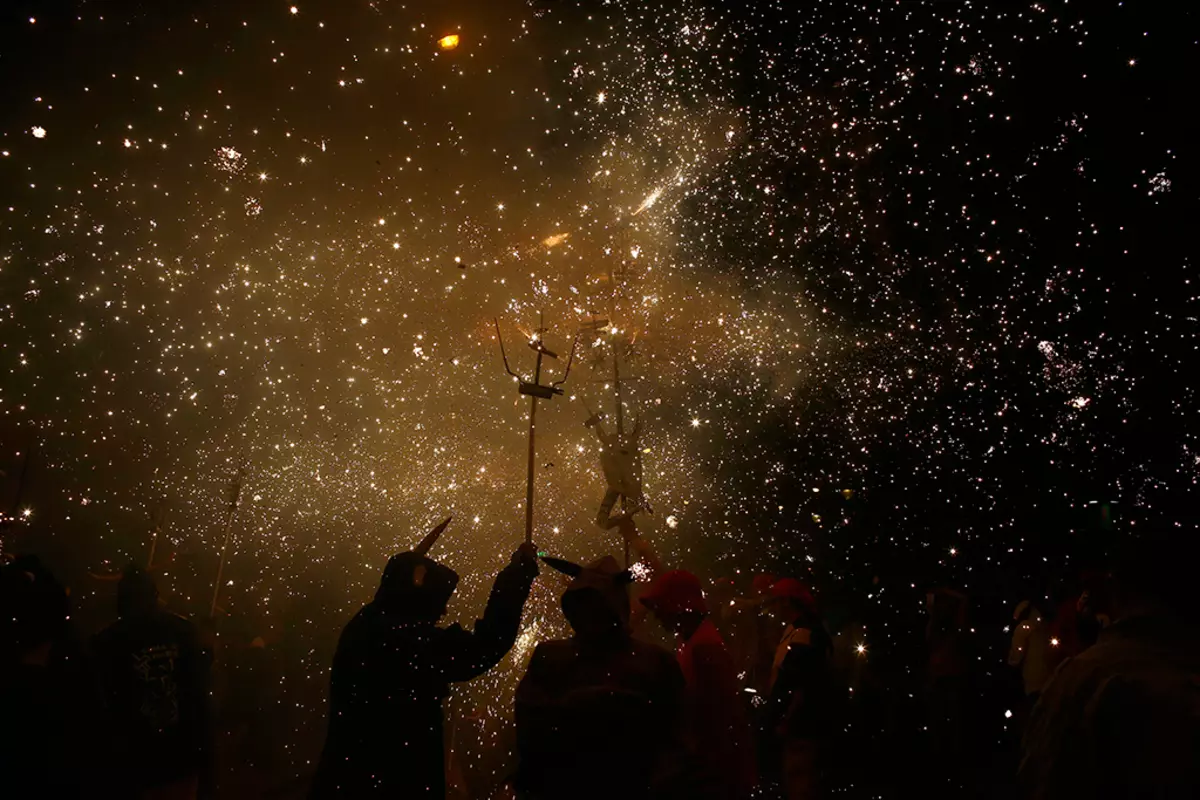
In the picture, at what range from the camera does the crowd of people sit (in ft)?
5.75

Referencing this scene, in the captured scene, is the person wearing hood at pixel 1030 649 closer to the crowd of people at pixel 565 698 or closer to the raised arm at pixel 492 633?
the crowd of people at pixel 565 698

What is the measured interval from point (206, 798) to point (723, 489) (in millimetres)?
12413

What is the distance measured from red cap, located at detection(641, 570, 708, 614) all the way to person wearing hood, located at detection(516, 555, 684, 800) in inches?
33.3

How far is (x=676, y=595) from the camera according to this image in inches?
134

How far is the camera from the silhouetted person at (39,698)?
2221 millimetres

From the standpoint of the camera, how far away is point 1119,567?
2.01 meters

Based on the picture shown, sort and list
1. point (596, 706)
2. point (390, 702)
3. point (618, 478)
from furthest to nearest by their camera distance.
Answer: point (618, 478)
point (390, 702)
point (596, 706)

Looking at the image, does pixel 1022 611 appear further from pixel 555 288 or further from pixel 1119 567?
pixel 555 288

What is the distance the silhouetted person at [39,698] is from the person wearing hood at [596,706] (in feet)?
5.47

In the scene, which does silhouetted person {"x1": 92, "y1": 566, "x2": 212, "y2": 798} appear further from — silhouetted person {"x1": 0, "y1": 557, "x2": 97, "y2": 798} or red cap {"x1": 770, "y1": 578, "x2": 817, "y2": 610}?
red cap {"x1": 770, "y1": 578, "x2": 817, "y2": 610}

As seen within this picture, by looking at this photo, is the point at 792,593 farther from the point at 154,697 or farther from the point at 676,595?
the point at 154,697

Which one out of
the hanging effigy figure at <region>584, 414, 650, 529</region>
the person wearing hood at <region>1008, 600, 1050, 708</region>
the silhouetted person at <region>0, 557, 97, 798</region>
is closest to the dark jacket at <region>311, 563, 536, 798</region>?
the silhouetted person at <region>0, 557, 97, 798</region>

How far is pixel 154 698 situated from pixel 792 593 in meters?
4.08

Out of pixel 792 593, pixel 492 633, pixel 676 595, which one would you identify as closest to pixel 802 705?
pixel 792 593
